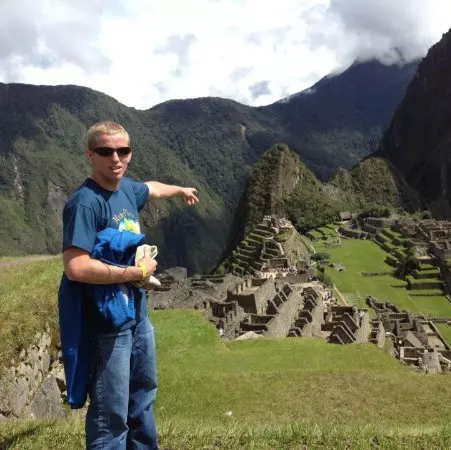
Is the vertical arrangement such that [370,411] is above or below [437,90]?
below

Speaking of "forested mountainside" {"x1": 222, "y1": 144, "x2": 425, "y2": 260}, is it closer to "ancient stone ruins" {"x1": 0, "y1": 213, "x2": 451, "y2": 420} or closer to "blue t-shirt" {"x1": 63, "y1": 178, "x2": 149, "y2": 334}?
"ancient stone ruins" {"x1": 0, "y1": 213, "x2": 451, "y2": 420}

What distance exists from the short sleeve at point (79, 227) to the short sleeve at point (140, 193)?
26.1 inches

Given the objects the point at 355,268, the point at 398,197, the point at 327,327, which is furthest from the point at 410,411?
the point at 398,197

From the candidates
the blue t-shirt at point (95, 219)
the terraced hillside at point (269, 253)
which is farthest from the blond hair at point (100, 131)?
the terraced hillside at point (269, 253)

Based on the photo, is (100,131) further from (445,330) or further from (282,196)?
(282,196)

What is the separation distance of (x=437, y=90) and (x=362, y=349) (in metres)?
163

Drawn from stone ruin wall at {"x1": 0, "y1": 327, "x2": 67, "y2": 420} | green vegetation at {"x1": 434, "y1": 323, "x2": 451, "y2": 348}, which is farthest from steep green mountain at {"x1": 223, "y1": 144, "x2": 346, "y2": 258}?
stone ruin wall at {"x1": 0, "y1": 327, "x2": 67, "y2": 420}

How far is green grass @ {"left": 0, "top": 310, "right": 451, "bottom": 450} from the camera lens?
4.51 m

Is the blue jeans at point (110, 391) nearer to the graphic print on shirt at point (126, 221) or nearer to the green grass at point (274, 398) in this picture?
the graphic print on shirt at point (126, 221)

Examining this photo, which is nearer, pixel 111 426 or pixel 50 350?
pixel 111 426

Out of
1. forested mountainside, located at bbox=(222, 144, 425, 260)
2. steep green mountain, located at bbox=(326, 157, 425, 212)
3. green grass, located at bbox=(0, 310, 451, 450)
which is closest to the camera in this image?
green grass, located at bbox=(0, 310, 451, 450)

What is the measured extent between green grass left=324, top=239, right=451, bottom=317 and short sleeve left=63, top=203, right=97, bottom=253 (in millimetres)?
31963

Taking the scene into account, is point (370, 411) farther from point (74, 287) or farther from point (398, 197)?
point (398, 197)

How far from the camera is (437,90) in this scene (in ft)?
520
